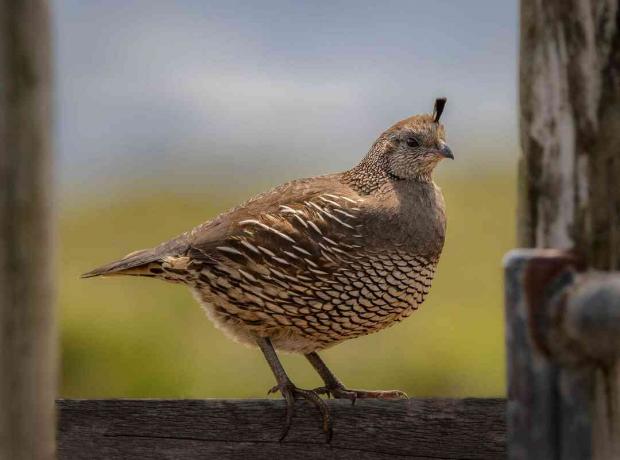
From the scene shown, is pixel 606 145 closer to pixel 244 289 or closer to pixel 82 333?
pixel 244 289

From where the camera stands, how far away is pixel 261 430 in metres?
3.45

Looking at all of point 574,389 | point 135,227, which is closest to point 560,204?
point 574,389

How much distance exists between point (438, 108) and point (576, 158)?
8.21 ft

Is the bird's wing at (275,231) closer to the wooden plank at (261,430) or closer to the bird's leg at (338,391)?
the bird's leg at (338,391)

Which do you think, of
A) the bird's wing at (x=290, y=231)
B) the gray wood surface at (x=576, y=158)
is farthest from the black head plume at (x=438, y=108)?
the gray wood surface at (x=576, y=158)

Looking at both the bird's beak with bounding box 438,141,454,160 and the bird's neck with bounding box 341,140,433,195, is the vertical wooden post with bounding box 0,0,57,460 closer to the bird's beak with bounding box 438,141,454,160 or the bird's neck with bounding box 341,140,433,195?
the bird's neck with bounding box 341,140,433,195

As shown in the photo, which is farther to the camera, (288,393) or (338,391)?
(338,391)

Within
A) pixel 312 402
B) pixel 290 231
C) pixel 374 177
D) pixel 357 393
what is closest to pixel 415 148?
pixel 374 177

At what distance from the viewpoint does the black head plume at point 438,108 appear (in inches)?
182

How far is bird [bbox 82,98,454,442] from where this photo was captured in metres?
4.46

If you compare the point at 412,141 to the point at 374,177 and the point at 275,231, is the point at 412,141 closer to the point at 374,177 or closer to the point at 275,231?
the point at 374,177

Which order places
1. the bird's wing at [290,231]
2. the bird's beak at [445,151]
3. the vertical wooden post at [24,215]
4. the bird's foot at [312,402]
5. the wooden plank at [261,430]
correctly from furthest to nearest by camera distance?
the bird's beak at [445,151]
the bird's wing at [290,231]
the bird's foot at [312,402]
the wooden plank at [261,430]
the vertical wooden post at [24,215]

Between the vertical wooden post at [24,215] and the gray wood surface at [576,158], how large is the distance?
3.15 ft

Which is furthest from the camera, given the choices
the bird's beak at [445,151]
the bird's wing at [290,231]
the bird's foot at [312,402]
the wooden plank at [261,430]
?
the bird's beak at [445,151]
